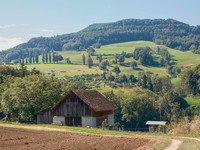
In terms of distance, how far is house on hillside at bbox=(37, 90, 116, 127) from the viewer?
6256cm

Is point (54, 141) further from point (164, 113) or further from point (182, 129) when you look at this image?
point (164, 113)

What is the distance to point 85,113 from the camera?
63.0 meters

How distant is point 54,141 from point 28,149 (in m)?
5.71

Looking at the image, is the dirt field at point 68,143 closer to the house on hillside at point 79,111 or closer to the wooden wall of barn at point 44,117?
the house on hillside at point 79,111

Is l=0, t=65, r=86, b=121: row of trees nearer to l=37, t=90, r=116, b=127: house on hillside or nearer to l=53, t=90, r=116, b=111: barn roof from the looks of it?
l=37, t=90, r=116, b=127: house on hillside

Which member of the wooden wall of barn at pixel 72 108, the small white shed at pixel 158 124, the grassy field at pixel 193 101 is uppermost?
the wooden wall of barn at pixel 72 108

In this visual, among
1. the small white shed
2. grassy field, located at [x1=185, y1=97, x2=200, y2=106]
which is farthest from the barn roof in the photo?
grassy field, located at [x1=185, y1=97, x2=200, y2=106]

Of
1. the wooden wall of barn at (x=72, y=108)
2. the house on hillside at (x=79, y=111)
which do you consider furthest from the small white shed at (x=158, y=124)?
the wooden wall of barn at (x=72, y=108)

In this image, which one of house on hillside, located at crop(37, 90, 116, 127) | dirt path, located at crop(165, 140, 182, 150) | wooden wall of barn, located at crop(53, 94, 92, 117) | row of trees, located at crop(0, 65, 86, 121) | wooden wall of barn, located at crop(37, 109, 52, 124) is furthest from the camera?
row of trees, located at crop(0, 65, 86, 121)

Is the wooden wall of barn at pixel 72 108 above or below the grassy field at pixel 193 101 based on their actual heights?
above

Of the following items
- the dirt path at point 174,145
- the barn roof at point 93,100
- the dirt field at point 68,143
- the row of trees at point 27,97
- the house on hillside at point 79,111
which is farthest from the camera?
the row of trees at point 27,97

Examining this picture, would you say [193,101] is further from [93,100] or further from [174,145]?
[174,145]

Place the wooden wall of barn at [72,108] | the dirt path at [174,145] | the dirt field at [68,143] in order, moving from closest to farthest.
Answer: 1. the dirt path at [174,145]
2. the dirt field at [68,143]
3. the wooden wall of barn at [72,108]

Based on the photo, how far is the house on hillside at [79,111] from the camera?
62.6m
